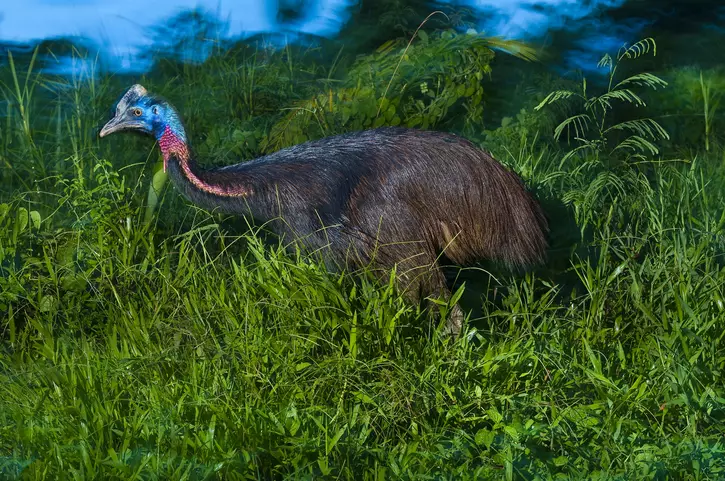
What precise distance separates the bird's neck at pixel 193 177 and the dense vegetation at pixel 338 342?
0.21 m

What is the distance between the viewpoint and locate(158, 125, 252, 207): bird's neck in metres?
4.71

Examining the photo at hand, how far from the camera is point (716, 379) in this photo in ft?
12.4

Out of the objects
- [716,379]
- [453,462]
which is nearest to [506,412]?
[453,462]

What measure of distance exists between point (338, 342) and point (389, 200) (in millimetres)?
943

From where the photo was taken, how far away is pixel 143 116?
496 centimetres

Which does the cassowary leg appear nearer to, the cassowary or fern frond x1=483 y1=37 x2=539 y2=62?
the cassowary

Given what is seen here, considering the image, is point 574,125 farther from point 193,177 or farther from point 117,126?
point 117,126

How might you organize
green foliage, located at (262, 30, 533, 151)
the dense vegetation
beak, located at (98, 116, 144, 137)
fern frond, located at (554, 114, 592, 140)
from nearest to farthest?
1. the dense vegetation
2. fern frond, located at (554, 114, 592, 140)
3. beak, located at (98, 116, 144, 137)
4. green foliage, located at (262, 30, 533, 151)

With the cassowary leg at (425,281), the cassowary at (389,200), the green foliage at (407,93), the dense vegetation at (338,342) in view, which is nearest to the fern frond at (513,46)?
the green foliage at (407,93)

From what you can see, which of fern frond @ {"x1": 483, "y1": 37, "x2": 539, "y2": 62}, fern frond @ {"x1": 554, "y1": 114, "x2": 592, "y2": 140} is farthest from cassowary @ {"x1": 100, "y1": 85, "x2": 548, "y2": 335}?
fern frond @ {"x1": 483, "y1": 37, "x2": 539, "y2": 62}

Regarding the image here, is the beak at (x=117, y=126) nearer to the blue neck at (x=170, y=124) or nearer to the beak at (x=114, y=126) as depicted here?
the beak at (x=114, y=126)

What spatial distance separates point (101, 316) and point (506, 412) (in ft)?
5.84

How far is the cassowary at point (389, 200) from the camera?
457cm

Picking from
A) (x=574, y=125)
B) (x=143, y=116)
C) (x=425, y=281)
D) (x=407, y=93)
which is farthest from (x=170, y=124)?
(x=574, y=125)
